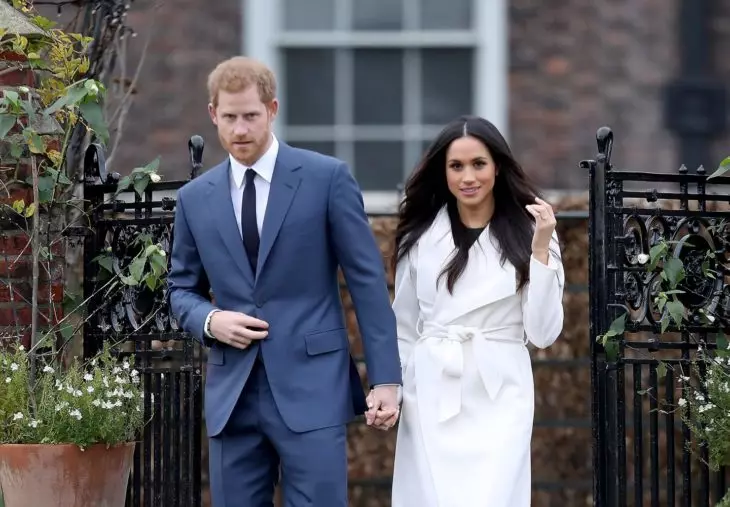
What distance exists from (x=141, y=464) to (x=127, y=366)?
1.04 metres

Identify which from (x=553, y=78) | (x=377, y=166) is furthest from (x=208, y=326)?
(x=553, y=78)

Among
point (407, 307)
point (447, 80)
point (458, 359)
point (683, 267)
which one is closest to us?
point (458, 359)

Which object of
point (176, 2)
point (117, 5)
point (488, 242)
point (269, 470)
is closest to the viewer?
point (269, 470)

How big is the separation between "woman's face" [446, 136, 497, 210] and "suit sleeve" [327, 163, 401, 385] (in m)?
0.46

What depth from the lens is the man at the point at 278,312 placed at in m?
4.54

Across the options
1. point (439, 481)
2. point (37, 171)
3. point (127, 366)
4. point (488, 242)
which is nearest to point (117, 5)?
point (37, 171)

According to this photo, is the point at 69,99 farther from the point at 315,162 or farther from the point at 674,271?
the point at 674,271

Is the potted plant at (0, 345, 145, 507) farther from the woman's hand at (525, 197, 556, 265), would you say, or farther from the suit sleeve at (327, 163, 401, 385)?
the woman's hand at (525, 197, 556, 265)

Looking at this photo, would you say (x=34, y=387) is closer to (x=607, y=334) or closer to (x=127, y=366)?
(x=127, y=366)

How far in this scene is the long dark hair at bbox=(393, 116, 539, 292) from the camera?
4.96 metres

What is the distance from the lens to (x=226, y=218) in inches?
183

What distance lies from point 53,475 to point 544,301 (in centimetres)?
174

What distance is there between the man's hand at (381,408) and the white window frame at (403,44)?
13.5ft

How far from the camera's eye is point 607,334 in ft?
18.0
